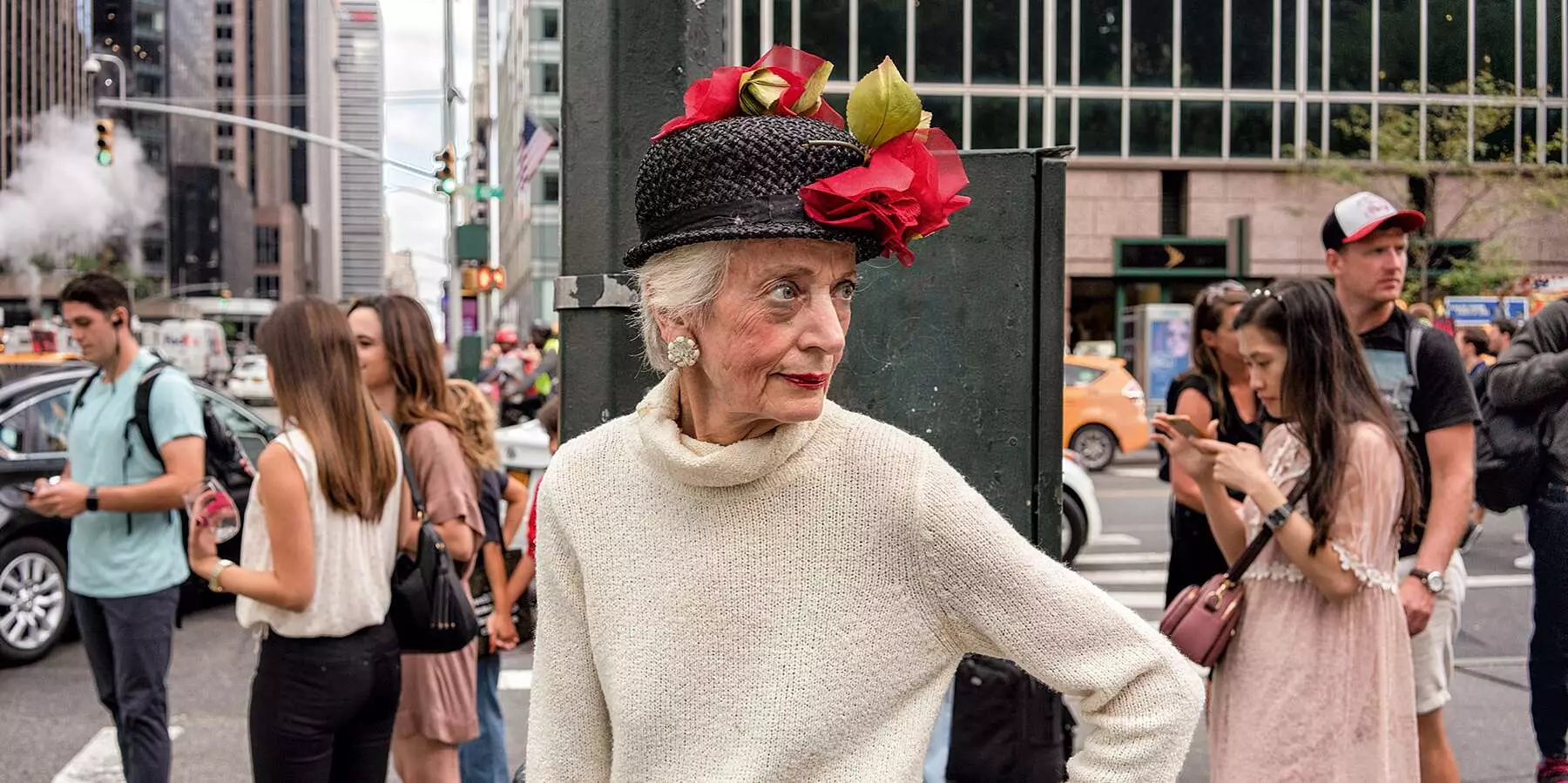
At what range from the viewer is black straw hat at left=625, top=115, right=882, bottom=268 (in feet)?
4.98

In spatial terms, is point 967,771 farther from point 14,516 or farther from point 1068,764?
point 14,516

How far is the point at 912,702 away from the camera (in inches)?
63.5

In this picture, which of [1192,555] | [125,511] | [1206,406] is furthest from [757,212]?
[125,511]

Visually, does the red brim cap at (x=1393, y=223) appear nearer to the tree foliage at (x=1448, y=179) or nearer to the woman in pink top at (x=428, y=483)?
the woman in pink top at (x=428, y=483)

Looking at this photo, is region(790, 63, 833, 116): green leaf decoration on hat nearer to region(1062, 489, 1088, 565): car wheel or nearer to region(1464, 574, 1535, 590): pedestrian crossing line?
region(1062, 489, 1088, 565): car wheel

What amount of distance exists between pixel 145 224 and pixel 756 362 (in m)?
118

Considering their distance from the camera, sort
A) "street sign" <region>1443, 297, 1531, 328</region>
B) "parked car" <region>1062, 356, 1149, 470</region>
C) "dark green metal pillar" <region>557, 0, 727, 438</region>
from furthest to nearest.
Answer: "street sign" <region>1443, 297, 1531, 328</region>
"parked car" <region>1062, 356, 1149, 470</region>
"dark green metal pillar" <region>557, 0, 727, 438</region>

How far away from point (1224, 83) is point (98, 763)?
21.9 meters

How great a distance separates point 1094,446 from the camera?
18797 mm

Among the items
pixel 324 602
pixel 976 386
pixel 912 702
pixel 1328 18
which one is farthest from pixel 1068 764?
A: pixel 1328 18

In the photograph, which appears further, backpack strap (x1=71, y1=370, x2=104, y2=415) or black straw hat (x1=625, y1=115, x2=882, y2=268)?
backpack strap (x1=71, y1=370, x2=104, y2=415)

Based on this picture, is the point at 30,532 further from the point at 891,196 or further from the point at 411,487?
the point at 891,196

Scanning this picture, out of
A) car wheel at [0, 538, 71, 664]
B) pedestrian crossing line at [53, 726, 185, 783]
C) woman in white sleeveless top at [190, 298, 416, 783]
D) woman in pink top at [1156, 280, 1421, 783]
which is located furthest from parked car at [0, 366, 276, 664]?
woman in pink top at [1156, 280, 1421, 783]

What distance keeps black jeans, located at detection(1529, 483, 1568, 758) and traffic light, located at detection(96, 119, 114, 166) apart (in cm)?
2652
